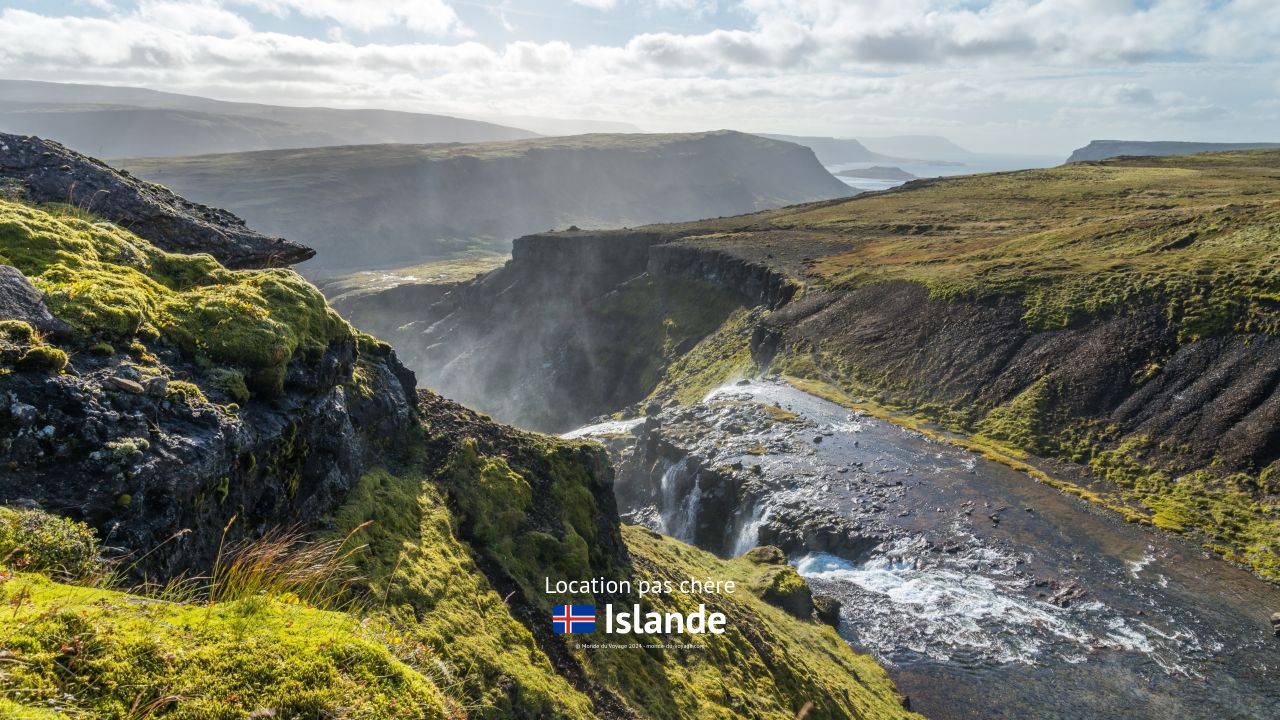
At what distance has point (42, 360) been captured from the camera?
22.0ft

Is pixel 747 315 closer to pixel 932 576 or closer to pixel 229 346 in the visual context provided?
pixel 932 576

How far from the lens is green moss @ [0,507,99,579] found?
5230 mm

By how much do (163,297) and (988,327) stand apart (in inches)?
2081

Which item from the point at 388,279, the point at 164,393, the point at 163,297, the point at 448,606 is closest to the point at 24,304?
the point at 164,393

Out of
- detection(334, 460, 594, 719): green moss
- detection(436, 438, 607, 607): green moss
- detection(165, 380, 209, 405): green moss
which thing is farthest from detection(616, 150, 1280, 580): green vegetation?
detection(165, 380, 209, 405): green moss

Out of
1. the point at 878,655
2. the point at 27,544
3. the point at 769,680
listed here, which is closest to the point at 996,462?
the point at 878,655

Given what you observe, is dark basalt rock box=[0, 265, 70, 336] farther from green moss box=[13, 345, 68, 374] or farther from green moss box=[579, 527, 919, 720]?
green moss box=[579, 527, 919, 720]

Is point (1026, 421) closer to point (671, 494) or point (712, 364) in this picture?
point (671, 494)

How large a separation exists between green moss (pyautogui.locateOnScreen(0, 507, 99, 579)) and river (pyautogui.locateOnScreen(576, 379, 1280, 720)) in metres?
22.5

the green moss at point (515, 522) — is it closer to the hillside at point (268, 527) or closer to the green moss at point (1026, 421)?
the hillside at point (268, 527)

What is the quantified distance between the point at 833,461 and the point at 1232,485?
61.2ft

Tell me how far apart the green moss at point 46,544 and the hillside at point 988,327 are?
37.6 meters

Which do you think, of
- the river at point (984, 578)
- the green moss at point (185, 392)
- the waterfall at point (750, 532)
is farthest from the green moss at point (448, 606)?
the waterfall at point (750, 532)

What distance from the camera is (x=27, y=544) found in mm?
5344
